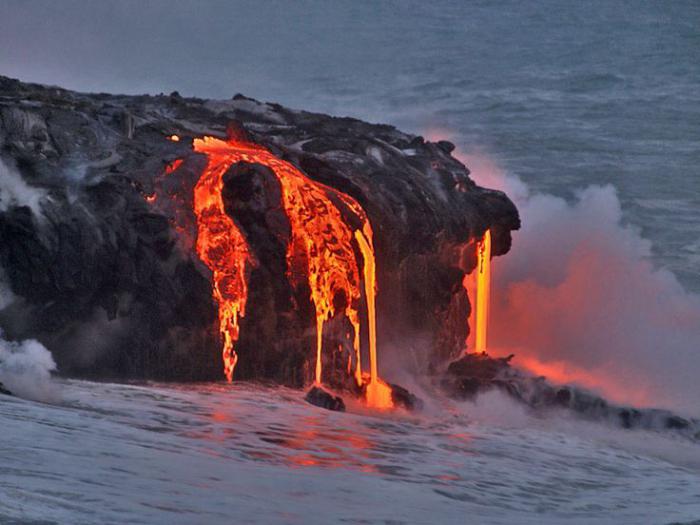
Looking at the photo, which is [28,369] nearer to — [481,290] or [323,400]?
[323,400]

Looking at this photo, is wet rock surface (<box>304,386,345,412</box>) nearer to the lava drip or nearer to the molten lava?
the lava drip

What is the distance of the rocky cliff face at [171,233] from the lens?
16.1 meters

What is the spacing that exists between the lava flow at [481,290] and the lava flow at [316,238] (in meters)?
2.60

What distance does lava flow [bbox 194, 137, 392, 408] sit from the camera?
17.4m

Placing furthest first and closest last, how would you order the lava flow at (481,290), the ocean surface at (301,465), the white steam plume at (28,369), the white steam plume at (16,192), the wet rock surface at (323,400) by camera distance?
the lava flow at (481,290) → the wet rock surface at (323,400) → the white steam plume at (16,192) → the white steam plume at (28,369) → the ocean surface at (301,465)

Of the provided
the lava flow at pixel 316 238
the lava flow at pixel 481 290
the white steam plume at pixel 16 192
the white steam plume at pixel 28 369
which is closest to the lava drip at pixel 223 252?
the lava flow at pixel 316 238

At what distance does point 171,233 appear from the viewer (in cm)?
1670

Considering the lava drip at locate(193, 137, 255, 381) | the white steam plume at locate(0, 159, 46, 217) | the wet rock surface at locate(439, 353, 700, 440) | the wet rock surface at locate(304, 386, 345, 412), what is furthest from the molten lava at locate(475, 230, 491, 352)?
the white steam plume at locate(0, 159, 46, 217)

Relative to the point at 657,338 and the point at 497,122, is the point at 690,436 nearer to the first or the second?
the point at 657,338

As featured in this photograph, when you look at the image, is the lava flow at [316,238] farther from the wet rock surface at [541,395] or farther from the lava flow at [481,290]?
the lava flow at [481,290]

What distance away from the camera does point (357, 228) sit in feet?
59.2

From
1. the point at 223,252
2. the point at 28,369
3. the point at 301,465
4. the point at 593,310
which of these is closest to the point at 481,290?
the point at 223,252

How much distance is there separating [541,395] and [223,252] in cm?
465

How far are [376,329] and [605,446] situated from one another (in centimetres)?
309
